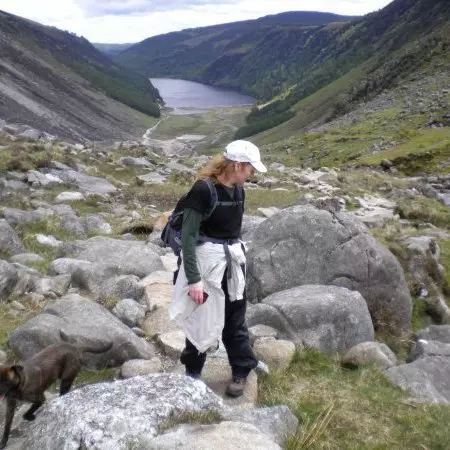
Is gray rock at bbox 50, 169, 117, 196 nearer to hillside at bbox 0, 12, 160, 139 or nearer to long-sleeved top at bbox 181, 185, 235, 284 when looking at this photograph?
long-sleeved top at bbox 181, 185, 235, 284

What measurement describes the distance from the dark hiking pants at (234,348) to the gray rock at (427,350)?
11.8ft

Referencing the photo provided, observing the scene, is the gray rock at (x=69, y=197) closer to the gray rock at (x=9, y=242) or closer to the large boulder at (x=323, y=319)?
the gray rock at (x=9, y=242)

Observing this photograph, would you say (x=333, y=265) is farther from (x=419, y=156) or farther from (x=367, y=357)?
(x=419, y=156)

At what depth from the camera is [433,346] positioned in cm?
933

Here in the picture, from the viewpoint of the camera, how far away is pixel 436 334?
35.6ft

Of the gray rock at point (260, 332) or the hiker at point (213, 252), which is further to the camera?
the gray rock at point (260, 332)

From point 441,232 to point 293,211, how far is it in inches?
392

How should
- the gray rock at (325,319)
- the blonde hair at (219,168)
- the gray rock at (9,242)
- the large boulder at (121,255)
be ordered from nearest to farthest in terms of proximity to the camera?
the blonde hair at (219,168)
the gray rock at (325,319)
the large boulder at (121,255)
the gray rock at (9,242)

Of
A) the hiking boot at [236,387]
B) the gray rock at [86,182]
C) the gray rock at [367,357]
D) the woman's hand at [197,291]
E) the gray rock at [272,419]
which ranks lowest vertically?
the gray rock at [86,182]

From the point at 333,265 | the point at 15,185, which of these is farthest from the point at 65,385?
the point at 15,185

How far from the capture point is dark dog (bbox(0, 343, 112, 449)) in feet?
17.6

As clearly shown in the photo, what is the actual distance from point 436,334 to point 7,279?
805 centimetres

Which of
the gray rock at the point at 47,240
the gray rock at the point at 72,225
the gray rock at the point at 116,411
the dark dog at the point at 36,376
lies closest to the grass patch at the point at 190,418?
the gray rock at the point at 116,411

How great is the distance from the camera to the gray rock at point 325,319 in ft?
29.1
